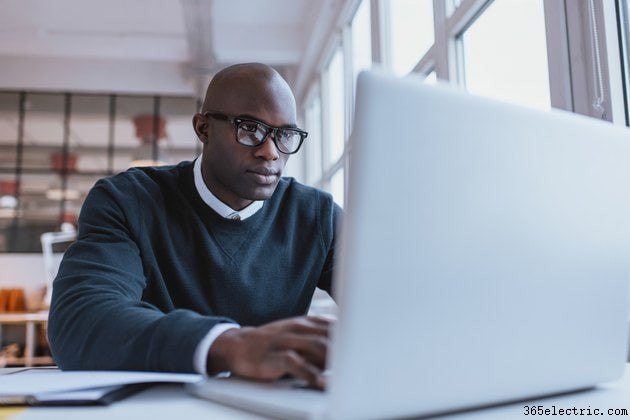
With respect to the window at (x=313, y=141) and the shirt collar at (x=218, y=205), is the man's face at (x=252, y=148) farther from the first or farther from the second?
the window at (x=313, y=141)

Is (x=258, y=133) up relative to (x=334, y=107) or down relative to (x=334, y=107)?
down

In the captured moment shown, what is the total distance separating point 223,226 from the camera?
3.91ft

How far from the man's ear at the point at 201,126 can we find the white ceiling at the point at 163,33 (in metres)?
2.74

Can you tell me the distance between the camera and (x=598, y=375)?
58 centimetres

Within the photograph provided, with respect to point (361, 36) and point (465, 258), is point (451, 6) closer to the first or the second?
point (361, 36)

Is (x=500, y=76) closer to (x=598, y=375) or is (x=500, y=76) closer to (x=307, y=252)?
(x=307, y=252)

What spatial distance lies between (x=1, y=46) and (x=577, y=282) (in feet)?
19.2

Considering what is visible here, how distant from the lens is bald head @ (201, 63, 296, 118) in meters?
1.13

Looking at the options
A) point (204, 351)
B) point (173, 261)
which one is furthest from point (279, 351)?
point (173, 261)

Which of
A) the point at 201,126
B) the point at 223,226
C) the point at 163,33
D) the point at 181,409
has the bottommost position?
the point at 181,409

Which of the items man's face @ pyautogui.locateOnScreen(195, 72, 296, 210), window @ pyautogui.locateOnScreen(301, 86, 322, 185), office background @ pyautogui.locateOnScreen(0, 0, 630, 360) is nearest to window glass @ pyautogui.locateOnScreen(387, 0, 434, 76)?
office background @ pyautogui.locateOnScreen(0, 0, 630, 360)

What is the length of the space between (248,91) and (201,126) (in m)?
0.18

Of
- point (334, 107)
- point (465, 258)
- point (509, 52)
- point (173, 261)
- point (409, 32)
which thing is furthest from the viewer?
point (334, 107)

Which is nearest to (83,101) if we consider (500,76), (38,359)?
(38,359)
